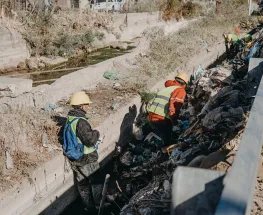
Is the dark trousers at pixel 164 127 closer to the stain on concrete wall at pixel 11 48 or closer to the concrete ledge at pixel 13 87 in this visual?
the concrete ledge at pixel 13 87

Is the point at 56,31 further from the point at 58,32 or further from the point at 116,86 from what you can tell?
the point at 116,86

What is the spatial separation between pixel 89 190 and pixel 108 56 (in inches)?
285

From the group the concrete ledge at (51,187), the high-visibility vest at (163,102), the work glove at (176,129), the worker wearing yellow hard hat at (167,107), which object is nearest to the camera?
the concrete ledge at (51,187)

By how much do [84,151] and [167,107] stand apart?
1.85 metres

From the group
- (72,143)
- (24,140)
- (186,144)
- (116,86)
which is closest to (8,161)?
(24,140)

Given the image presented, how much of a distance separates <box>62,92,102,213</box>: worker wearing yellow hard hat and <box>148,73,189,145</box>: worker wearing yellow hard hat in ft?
4.96

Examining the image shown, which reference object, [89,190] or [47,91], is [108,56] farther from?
[89,190]

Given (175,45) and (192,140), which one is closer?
(192,140)

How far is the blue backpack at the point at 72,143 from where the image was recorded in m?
5.18

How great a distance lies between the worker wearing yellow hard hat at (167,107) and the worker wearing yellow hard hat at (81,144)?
1.51 m

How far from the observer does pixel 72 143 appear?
5.31m

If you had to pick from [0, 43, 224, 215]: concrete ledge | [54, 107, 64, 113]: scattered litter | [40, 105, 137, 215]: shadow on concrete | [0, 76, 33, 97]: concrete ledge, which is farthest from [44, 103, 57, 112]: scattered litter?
[0, 43, 224, 215]: concrete ledge

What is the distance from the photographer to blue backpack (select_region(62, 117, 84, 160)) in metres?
5.18

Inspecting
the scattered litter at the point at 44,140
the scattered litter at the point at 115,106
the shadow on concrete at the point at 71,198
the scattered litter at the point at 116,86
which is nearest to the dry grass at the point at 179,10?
the scattered litter at the point at 116,86
